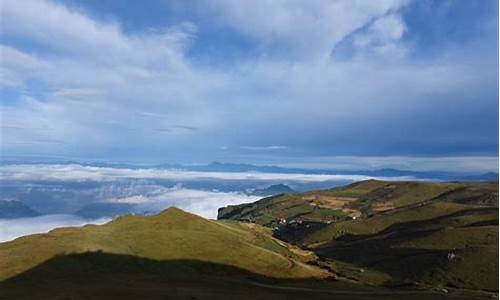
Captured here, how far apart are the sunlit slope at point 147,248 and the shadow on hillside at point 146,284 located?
340cm

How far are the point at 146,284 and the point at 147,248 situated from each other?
43.2 m

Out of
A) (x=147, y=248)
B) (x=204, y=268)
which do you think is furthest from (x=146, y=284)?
(x=147, y=248)

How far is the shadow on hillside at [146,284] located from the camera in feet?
261

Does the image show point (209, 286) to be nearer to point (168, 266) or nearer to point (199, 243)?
point (168, 266)

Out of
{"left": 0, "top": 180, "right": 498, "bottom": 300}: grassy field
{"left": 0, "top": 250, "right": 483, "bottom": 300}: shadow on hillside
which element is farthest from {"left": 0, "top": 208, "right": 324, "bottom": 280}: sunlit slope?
{"left": 0, "top": 250, "right": 483, "bottom": 300}: shadow on hillside

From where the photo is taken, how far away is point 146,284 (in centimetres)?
9106

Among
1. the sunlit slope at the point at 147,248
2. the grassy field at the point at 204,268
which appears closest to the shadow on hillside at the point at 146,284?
the grassy field at the point at 204,268

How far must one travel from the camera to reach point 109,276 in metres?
100

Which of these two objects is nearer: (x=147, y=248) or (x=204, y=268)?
(x=204, y=268)

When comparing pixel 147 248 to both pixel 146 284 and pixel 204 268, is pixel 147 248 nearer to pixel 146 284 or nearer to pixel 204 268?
pixel 204 268

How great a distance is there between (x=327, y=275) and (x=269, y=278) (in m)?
20.4

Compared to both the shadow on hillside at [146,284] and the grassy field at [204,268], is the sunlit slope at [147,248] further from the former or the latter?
the shadow on hillside at [146,284]

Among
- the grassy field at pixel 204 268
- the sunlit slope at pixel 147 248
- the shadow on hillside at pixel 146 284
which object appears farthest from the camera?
the sunlit slope at pixel 147 248

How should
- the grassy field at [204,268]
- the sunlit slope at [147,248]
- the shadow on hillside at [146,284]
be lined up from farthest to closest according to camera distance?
1. the sunlit slope at [147,248]
2. the grassy field at [204,268]
3. the shadow on hillside at [146,284]
